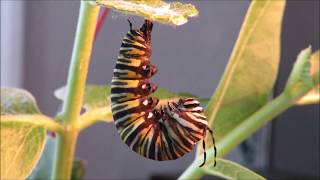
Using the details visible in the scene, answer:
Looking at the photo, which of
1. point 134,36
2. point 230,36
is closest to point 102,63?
point 230,36

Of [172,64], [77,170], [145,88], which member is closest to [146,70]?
[145,88]

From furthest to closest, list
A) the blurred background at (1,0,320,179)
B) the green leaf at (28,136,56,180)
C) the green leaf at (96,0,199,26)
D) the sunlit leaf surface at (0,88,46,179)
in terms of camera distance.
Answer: the blurred background at (1,0,320,179)
the green leaf at (28,136,56,180)
the sunlit leaf surface at (0,88,46,179)
the green leaf at (96,0,199,26)

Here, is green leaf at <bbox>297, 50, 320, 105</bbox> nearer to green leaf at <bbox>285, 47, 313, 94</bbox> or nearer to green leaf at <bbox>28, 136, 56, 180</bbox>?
green leaf at <bbox>285, 47, 313, 94</bbox>

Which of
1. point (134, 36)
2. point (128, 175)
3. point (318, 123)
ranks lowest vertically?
point (128, 175)

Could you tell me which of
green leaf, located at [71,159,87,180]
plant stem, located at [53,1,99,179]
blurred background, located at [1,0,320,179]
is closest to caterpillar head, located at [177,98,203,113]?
plant stem, located at [53,1,99,179]

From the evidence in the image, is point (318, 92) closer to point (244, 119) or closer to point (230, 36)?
point (244, 119)

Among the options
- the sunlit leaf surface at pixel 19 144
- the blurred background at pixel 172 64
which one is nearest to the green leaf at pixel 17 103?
the sunlit leaf surface at pixel 19 144
